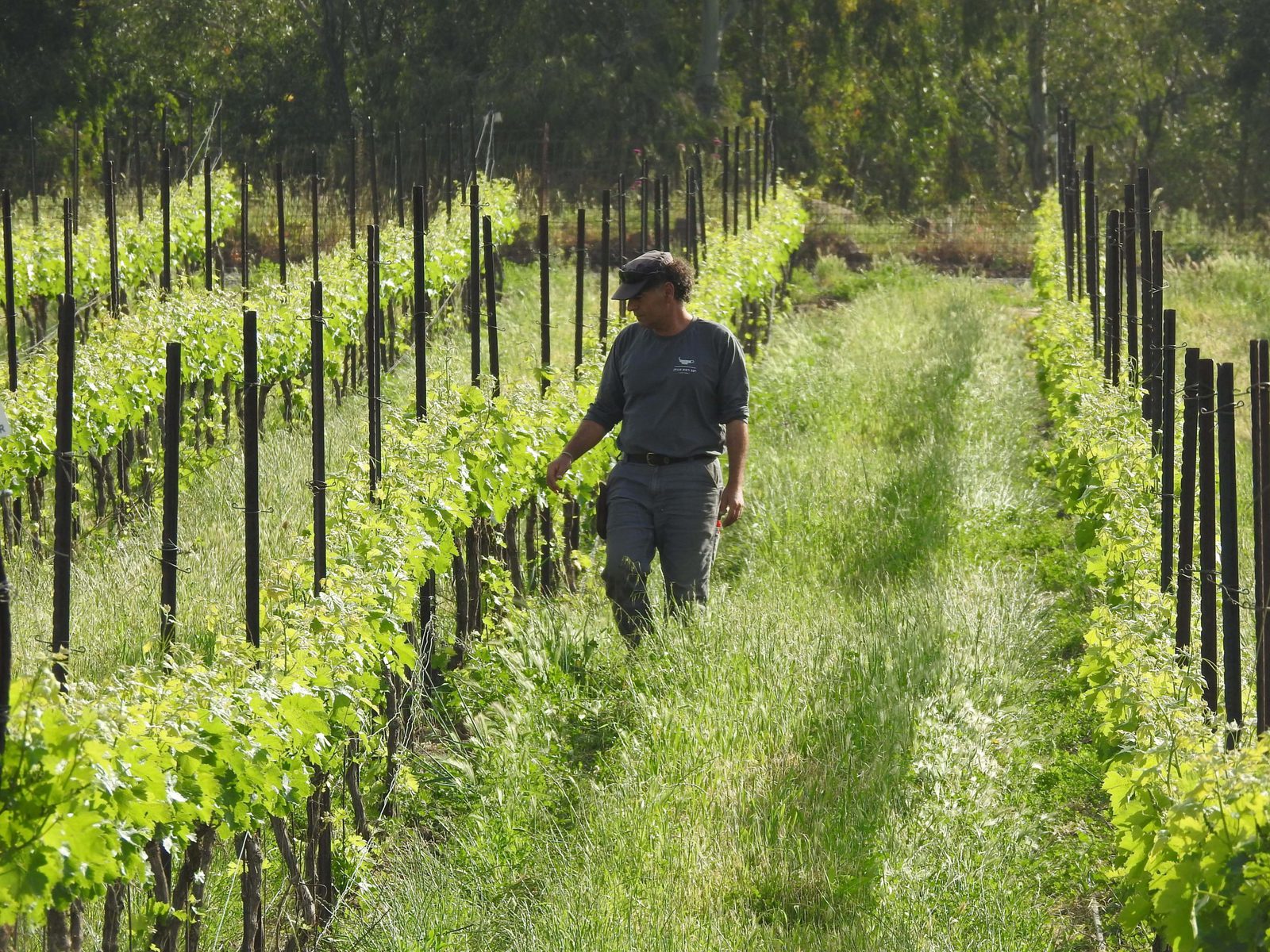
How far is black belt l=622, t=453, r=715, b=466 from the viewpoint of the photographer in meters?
5.96

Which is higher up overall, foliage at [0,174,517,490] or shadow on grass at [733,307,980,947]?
foliage at [0,174,517,490]

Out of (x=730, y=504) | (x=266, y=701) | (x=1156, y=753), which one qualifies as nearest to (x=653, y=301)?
(x=730, y=504)

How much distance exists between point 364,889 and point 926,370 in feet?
29.4

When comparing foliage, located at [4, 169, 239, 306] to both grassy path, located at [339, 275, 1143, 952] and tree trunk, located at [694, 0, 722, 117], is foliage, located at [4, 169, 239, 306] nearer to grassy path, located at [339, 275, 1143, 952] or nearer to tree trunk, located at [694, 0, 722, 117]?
grassy path, located at [339, 275, 1143, 952]

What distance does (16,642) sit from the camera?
6.20 m

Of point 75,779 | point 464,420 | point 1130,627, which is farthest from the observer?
point 464,420

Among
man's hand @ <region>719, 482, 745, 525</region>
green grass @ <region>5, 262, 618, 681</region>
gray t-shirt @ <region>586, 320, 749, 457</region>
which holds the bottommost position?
green grass @ <region>5, 262, 618, 681</region>

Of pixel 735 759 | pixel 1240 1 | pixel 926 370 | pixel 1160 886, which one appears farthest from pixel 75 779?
pixel 1240 1

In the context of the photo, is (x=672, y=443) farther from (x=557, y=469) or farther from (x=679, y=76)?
(x=679, y=76)

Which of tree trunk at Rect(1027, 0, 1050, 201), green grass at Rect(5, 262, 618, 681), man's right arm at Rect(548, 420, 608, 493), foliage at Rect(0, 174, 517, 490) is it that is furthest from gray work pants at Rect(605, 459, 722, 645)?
tree trunk at Rect(1027, 0, 1050, 201)

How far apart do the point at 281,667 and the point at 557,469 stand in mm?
2095

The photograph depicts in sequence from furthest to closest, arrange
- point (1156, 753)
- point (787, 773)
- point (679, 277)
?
point (679, 277), point (787, 773), point (1156, 753)

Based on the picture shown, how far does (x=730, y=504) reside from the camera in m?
5.99

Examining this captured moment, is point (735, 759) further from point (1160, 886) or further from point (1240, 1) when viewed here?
point (1240, 1)
